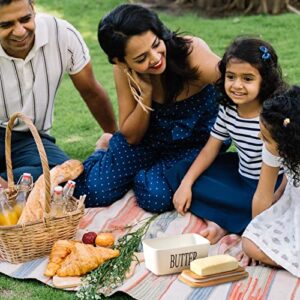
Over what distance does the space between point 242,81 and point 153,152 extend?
844mm

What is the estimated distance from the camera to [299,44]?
25.3ft

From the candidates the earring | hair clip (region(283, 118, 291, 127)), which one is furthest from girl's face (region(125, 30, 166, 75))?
hair clip (region(283, 118, 291, 127))

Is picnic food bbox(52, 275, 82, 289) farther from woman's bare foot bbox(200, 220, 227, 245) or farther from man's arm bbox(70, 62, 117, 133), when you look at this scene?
man's arm bbox(70, 62, 117, 133)

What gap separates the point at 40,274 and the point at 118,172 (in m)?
0.94

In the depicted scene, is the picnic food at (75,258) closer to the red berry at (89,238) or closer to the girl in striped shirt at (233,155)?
the red berry at (89,238)

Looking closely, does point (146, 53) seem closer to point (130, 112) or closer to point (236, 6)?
point (130, 112)

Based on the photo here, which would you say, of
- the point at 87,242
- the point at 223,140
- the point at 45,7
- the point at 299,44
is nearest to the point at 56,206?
the point at 87,242

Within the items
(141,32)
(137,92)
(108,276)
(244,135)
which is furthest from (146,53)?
(108,276)

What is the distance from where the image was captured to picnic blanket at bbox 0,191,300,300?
10.7ft

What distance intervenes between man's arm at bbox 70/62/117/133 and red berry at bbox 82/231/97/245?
1.18 metres

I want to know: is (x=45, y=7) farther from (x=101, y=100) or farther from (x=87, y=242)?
(x=87, y=242)

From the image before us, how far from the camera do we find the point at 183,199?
4020 millimetres

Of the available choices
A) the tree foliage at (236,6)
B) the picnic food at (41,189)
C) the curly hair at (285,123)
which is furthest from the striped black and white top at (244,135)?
the tree foliage at (236,6)

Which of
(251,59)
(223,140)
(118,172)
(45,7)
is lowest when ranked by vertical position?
(45,7)
